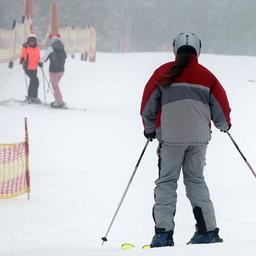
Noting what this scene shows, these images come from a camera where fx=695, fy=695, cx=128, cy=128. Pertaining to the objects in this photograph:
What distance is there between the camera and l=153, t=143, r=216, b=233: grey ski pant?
514 centimetres

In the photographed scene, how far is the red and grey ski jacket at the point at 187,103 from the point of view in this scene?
16.6ft

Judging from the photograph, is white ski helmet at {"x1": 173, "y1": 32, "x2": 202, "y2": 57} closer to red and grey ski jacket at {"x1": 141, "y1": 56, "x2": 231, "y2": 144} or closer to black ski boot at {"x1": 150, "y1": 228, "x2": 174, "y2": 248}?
red and grey ski jacket at {"x1": 141, "y1": 56, "x2": 231, "y2": 144}

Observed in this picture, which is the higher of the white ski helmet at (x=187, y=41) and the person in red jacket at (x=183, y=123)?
the white ski helmet at (x=187, y=41)

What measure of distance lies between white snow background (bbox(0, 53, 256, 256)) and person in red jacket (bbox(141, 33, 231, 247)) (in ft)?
0.73

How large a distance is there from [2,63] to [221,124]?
21.8 metres

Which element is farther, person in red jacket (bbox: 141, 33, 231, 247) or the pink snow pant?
the pink snow pant

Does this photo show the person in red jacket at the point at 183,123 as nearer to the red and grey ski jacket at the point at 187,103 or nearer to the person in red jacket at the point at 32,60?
the red and grey ski jacket at the point at 187,103

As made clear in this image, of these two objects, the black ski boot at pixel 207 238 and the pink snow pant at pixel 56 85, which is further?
the pink snow pant at pixel 56 85

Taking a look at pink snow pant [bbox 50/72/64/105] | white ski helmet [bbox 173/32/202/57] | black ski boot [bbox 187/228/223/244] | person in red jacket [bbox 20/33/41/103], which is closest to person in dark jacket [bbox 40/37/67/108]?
pink snow pant [bbox 50/72/64/105]

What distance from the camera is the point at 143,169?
9906mm

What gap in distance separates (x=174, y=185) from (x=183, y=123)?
0.50 meters

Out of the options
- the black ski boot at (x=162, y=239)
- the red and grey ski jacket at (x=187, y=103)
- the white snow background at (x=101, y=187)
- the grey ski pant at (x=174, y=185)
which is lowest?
the white snow background at (x=101, y=187)

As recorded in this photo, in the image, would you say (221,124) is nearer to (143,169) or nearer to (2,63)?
(143,169)

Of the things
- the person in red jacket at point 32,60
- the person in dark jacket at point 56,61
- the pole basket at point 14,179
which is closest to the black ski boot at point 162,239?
the pole basket at point 14,179
